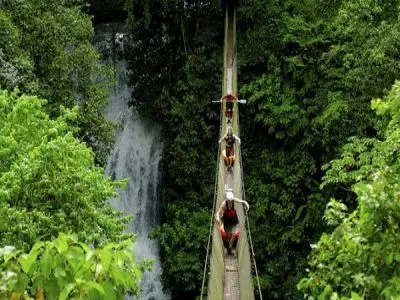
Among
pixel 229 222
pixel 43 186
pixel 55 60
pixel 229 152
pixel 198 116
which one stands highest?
pixel 198 116

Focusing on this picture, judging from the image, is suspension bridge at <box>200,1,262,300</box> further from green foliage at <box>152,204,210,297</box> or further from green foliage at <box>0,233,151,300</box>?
green foliage at <box>152,204,210,297</box>

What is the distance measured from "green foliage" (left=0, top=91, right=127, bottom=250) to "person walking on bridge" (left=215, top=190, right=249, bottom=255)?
4.26 ft

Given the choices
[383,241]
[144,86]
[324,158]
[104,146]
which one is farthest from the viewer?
[144,86]

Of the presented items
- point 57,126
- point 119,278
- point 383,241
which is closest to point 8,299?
point 119,278

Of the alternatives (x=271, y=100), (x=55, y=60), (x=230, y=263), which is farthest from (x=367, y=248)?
(x=271, y=100)

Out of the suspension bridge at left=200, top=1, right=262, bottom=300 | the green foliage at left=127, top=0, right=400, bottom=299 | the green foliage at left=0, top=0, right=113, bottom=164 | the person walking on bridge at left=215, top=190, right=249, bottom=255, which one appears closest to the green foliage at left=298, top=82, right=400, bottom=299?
the suspension bridge at left=200, top=1, right=262, bottom=300

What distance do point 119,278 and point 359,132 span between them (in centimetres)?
1092

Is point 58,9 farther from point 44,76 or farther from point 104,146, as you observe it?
point 104,146

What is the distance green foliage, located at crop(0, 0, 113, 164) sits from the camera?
415 inches

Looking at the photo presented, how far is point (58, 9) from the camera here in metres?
11.9

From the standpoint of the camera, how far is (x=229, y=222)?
7867 millimetres

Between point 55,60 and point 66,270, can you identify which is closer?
point 66,270

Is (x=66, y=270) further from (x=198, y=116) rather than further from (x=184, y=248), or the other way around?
(x=198, y=116)

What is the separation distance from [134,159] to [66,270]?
1428 cm
